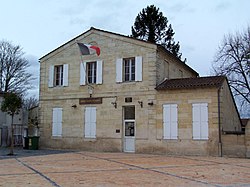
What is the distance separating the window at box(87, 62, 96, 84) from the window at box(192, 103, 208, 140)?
6319 millimetres

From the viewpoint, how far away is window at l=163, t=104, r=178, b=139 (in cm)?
1708

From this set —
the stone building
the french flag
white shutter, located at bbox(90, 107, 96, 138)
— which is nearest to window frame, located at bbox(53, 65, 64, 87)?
the stone building

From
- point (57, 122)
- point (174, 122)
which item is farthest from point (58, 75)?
point (174, 122)

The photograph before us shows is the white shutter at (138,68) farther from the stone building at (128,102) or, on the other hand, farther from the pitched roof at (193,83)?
the pitched roof at (193,83)

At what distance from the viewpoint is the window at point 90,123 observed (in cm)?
1939

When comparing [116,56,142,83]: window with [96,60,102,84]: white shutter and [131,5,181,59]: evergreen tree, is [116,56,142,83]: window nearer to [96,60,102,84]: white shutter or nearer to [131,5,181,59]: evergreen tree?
[96,60,102,84]: white shutter

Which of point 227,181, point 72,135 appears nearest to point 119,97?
point 72,135

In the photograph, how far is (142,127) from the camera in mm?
17953

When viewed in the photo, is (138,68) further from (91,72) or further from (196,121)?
(196,121)

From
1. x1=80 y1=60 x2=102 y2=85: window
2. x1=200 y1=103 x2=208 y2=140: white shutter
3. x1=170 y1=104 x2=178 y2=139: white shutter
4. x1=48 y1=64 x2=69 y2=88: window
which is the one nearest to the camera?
x1=200 y1=103 x2=208 y2=140: white shutter

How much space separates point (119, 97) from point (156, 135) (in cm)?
295

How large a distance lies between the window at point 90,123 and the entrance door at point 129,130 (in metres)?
1.86

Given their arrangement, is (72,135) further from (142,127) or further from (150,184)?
(150,184)

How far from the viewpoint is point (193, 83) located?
16.9 meters
